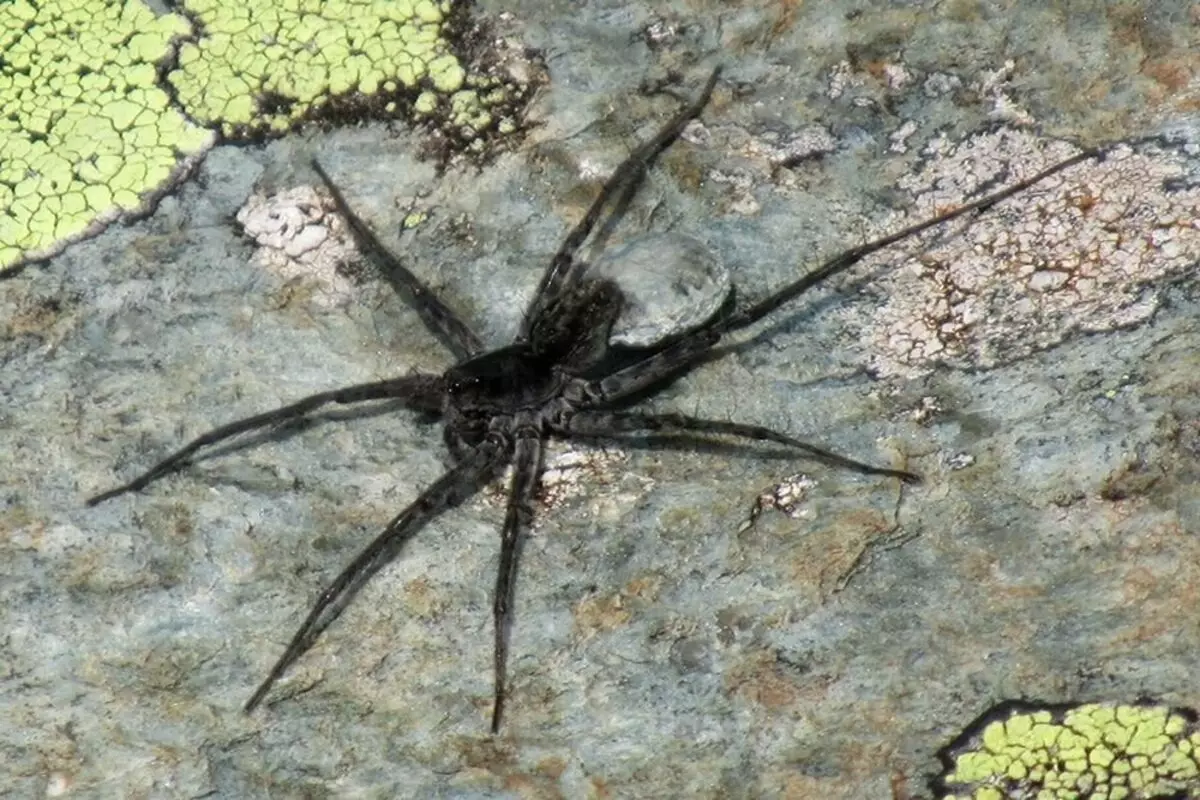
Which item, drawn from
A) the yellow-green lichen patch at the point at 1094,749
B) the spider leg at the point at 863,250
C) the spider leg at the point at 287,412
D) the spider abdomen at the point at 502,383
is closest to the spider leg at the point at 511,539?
the spider abdomen at the point at 502,383

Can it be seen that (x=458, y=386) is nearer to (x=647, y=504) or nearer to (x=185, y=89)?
(x=647, y=504)

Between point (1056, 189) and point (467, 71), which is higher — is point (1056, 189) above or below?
below

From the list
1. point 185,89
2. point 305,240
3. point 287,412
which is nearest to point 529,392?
point 287,412

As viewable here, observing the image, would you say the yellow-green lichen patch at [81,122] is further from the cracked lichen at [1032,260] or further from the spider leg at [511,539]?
the cracked lichen at [1032,260]

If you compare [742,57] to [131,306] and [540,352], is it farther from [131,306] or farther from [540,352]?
[131,306]

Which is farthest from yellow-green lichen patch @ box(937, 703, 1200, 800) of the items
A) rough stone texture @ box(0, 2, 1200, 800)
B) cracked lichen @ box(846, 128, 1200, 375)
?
cracked lichen @ box(846, 128, 1200, 375)

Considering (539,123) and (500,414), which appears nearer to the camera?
(500,414)

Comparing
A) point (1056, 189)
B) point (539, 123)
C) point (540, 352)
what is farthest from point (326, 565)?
point (1056, 189)
